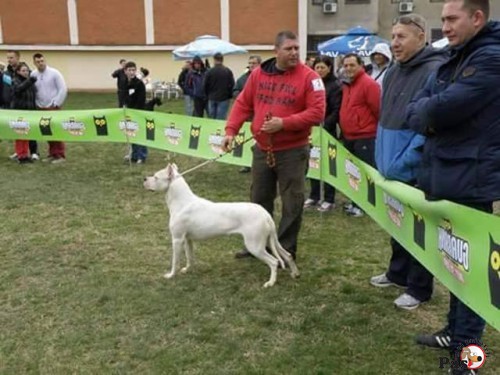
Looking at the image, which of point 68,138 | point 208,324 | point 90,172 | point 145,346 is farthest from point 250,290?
point 68,138

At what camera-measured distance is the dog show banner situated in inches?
100

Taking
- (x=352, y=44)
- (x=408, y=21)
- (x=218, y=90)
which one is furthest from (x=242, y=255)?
(x=352, y=44)

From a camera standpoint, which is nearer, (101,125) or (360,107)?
(360,107)

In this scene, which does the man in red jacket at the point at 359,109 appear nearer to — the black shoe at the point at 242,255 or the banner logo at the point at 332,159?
the banner logo at the point at 332,159

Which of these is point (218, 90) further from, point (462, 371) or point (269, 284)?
Result: point (462, 371)

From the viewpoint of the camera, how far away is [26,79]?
9914 mm

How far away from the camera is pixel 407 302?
164 inches

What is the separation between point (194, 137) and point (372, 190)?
4724 mm

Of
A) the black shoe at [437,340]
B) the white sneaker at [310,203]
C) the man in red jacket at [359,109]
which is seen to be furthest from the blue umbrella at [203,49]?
the black shoe at [437,340]

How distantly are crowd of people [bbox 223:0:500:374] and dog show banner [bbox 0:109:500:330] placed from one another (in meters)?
0.18

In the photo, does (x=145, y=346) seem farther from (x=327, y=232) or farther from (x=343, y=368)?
(x=327, y=232)

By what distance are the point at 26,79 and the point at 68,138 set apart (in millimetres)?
1369

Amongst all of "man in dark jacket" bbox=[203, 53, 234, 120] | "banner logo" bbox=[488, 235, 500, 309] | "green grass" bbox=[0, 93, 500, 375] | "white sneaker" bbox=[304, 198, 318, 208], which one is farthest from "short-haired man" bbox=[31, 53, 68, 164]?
"banner logo" bbox=[488, 235, 500, 309]

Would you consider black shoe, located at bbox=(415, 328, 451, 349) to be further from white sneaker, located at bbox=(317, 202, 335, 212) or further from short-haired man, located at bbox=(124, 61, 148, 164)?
short-haired man, located at bbox=(124, 61, 148, 164)
